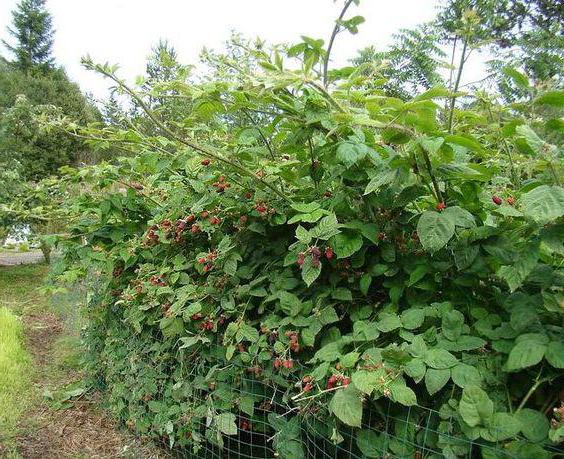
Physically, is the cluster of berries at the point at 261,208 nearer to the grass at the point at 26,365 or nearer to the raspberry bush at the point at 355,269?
the raspberry bush at the point at 355,269

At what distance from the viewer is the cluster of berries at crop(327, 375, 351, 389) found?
1.22 metres

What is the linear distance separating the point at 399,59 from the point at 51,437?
351 centimetres

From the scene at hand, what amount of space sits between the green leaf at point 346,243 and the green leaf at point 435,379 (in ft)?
1.31

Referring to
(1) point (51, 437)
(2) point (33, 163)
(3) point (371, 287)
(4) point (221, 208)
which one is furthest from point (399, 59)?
(2) point (33, 163)

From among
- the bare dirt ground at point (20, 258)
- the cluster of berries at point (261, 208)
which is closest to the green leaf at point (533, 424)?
the cluster of berries at point (261, 208)

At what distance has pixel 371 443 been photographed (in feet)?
4.41

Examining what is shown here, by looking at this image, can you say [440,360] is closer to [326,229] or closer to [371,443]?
[371,443]

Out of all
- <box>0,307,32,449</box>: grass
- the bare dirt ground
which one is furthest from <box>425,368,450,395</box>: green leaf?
the bare dirt ground

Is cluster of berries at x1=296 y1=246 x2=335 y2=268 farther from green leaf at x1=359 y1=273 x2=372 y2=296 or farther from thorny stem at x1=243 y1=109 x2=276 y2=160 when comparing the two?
thorny stem at x1=243 y1=109 x2=276 y2=160

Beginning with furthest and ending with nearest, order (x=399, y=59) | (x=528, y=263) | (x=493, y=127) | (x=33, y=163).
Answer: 1. (x=33, y=163)
2. (x=399, y=59)
3. (x=493, y=127)
4. (x=528, y=263)

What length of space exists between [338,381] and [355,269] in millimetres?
441

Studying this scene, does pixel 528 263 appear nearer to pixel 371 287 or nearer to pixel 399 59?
pixel 371 287

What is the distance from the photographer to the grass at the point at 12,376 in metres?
2.97

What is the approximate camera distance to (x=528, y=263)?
1.09 m
